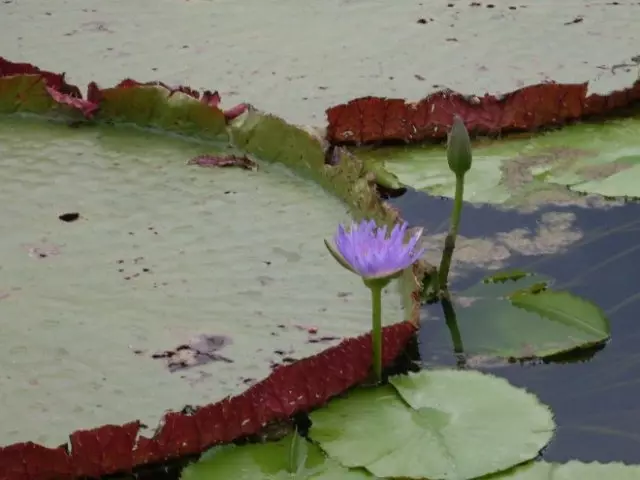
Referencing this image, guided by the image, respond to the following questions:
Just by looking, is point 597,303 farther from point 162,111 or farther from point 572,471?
point 162,111

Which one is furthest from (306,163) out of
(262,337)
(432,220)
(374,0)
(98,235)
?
(374,0)

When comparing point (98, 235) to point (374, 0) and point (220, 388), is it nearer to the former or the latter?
point (220, 388)

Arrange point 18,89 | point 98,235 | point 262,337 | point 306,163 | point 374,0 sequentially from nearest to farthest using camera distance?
point 262,337, point 98,235, point 306,163, point 18,89, point 374,0

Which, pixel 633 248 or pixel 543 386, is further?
pixel 633 248

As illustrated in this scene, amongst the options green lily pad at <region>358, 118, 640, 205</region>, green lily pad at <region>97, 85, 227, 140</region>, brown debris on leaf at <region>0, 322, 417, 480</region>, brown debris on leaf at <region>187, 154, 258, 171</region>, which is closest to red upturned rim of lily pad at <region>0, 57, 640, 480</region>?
brown debris on leaf at <region>0, 322, 417, 480</region>

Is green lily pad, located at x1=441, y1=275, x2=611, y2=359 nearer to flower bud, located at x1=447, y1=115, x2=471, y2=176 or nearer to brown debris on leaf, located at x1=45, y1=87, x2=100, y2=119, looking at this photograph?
flower bud, located at x1=447, y1=115, x2=471, y2=176

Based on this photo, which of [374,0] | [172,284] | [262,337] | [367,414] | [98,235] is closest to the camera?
[367,414]

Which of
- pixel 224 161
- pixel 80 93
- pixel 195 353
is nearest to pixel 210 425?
pixel 195 353

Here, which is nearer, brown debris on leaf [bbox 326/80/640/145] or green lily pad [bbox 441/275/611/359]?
green lily pad [bbox 441/275/611/359]
